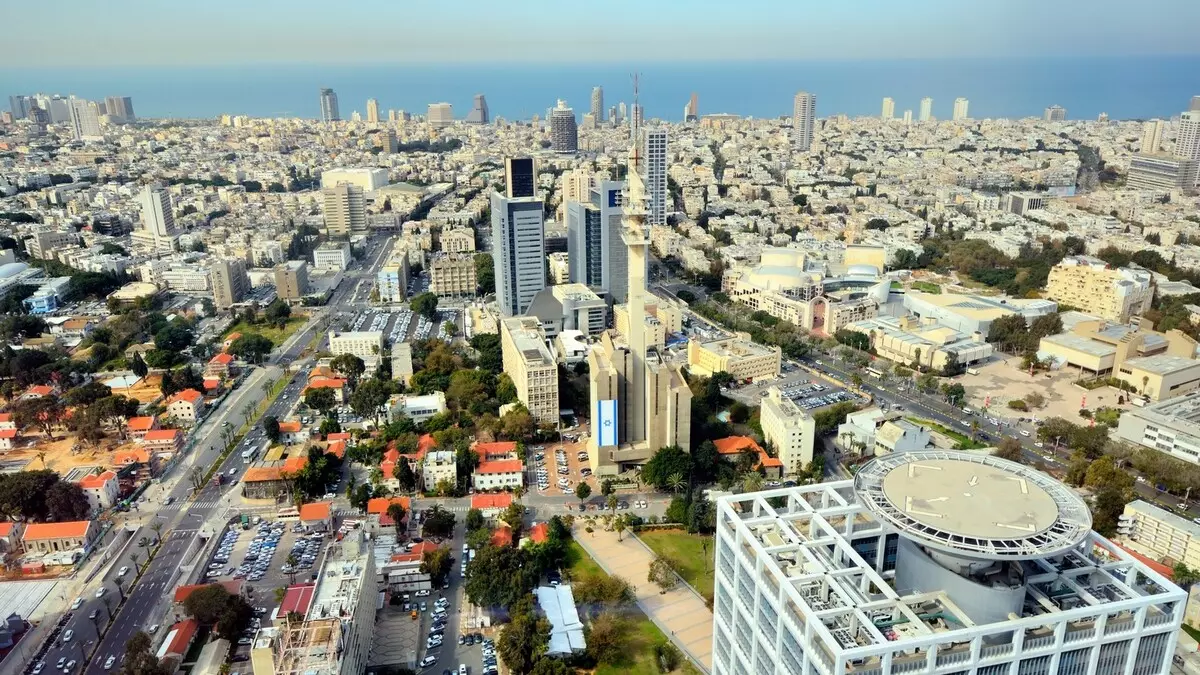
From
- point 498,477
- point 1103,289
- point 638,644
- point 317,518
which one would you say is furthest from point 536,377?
point 1103,289

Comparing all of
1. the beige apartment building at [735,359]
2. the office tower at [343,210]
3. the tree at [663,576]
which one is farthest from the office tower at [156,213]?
the tree at [663,576]

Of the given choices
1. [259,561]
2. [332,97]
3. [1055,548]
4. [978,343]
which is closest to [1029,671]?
[1055,548]

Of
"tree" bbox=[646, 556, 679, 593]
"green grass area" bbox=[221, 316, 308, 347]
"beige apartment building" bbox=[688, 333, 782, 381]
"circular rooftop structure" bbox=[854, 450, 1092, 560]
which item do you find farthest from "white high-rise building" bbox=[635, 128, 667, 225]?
"circular rooftop structure" bbox=[854, 450, 1092, 560]

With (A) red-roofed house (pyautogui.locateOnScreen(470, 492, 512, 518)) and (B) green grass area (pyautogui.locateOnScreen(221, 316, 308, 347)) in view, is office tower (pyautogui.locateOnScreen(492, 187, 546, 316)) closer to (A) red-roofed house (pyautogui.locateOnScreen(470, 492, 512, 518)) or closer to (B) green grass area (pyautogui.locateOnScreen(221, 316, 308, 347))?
(B) green grass area (pyautogui.locateOnScreen(221, 316, 308, 347))

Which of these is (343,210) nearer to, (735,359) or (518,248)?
(518,248)

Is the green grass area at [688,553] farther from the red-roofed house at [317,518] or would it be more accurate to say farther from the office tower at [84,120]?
the office tower at [84,120]

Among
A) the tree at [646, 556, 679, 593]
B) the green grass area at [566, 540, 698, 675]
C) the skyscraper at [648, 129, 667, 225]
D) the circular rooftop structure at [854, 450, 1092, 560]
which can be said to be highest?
the skyscraper at [648, 129, 667, 225]

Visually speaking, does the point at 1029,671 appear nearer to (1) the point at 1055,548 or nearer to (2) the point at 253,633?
(1) the point at 1055,548
